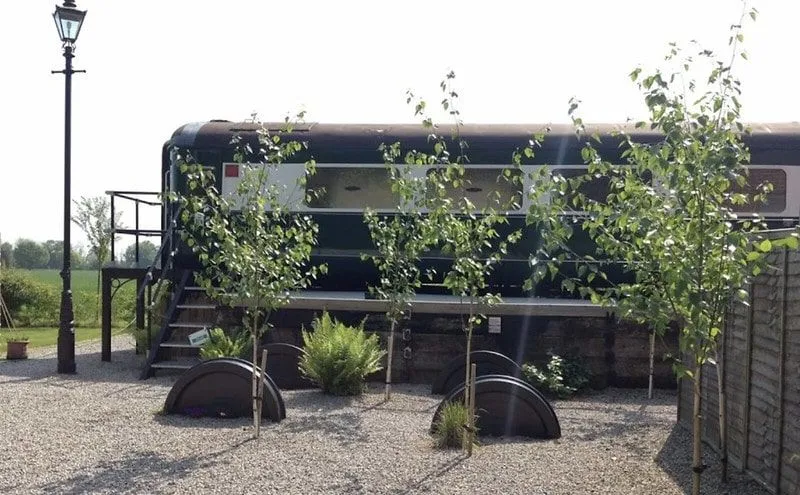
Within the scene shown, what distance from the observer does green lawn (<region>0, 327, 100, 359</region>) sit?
1641cm

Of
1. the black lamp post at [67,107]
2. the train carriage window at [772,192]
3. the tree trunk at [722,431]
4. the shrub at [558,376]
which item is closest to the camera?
the tree trunk at [722,431]

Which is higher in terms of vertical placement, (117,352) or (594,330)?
(594,330)

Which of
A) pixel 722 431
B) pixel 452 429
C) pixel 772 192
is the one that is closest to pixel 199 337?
pixel 452 429

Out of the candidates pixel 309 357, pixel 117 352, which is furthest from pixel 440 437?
pixel 117 352

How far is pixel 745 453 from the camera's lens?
5.92m

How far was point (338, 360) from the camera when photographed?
957cm

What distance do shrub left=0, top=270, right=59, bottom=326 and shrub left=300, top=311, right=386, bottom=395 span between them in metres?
13.6

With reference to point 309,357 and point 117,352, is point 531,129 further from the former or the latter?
point 117,352

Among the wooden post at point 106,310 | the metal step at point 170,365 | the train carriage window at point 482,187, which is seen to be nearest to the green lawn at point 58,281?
the wooden post at point 106,310

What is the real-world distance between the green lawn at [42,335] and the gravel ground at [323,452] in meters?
7.13

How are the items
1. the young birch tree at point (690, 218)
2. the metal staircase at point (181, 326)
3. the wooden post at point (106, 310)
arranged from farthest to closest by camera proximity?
the wooden post at point (106, 310), the metal staircase at point (181, 326), the young birch tree at point (690, 218)

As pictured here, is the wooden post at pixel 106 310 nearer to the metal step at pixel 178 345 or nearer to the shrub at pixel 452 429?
the metal step at pixel 178 345

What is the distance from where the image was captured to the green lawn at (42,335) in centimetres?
1641

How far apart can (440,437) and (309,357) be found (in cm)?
316
